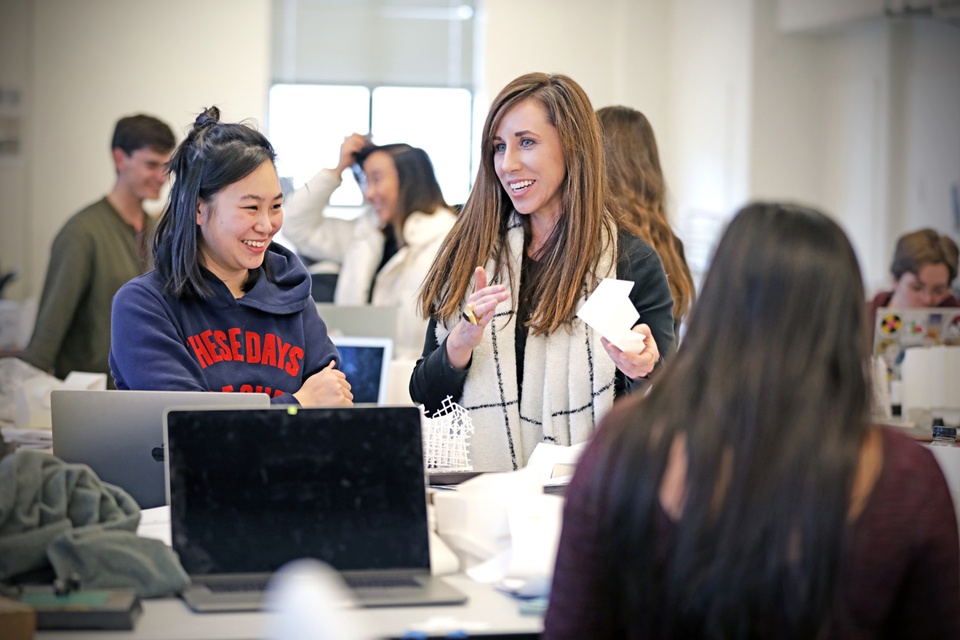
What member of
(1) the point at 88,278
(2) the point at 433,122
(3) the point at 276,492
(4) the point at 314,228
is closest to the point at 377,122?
(2) the point at 433,122

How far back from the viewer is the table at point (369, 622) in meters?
1.46

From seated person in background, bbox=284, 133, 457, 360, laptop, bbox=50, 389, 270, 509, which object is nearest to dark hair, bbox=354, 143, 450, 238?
seated person in background, bbox=284, 133, 457, 360

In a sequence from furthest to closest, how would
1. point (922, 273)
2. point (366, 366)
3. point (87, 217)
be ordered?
point (922, 273) → point (87, 217) → point (366, 366)

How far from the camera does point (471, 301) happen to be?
2314 millimetres

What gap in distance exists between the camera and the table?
146 cm

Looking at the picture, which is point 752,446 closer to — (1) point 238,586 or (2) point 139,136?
(1) point 238,586

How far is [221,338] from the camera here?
2.36m

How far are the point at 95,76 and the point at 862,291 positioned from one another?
751 cm

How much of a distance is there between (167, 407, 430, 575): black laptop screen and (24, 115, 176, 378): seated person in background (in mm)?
2330

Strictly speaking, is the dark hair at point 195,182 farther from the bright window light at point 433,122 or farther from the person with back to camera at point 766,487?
the bright window light at point 433,122

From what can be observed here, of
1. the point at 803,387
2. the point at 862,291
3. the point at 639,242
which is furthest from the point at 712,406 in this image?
the point at 639,242

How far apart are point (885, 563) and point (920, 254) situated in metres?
3.55

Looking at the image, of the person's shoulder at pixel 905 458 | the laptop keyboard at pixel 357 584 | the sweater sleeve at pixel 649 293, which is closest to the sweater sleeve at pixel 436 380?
the sweater sleeve at pixel 649 293

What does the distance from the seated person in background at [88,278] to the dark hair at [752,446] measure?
3.03 meters
